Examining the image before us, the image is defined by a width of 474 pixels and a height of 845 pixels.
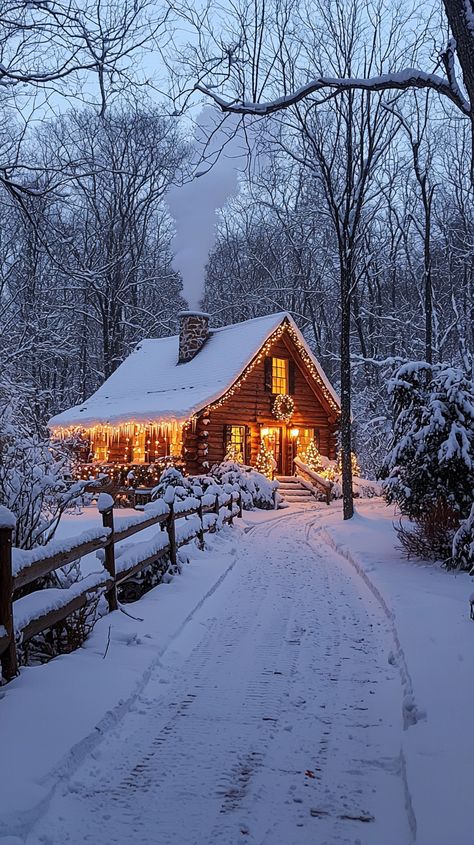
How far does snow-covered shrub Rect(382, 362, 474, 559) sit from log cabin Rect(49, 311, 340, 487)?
38.6ft

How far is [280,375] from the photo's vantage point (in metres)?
27.8

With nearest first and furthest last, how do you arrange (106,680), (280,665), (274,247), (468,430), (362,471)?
(106,680)
(280,665)
(468,430)
(362,471)
(274,247)

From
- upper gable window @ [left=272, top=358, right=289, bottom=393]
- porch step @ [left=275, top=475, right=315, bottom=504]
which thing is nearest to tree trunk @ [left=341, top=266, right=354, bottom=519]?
porch step @ [left=275, top=475, right=315, bottom=504]

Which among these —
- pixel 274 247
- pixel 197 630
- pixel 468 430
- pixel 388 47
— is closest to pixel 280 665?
pixel 197 630

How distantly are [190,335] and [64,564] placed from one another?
925 inches

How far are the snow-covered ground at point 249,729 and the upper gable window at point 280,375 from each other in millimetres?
20028

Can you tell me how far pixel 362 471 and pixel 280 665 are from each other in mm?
29484

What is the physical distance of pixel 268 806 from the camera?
334 centimetres

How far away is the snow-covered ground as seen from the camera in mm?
3152

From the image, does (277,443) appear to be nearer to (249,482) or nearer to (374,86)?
(249,482)

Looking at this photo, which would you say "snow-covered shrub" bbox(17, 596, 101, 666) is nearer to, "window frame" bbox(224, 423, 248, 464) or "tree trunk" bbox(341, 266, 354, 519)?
"tree trunk" bbox(341, 266, 354, 519)

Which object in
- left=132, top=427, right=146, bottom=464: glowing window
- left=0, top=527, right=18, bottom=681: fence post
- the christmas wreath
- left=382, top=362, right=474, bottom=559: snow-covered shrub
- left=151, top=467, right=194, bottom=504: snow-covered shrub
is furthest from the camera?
the christmas wreath

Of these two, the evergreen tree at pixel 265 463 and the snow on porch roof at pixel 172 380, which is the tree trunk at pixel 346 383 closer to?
the snow on porch roof at pixel 172 380

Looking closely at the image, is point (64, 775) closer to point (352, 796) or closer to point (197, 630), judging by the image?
point (352, 796)
